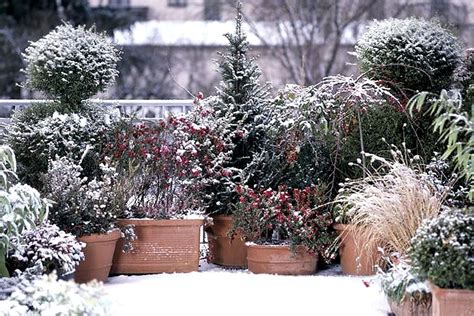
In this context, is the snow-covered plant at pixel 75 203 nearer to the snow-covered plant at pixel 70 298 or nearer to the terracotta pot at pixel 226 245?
the terracotta pot at pixel 226 245

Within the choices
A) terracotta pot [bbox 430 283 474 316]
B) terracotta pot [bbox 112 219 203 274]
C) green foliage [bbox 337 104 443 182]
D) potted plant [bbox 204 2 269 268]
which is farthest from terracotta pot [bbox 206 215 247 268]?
terracotta pot [bbox 430 283 474 316]

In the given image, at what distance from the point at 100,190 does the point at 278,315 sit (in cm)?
178

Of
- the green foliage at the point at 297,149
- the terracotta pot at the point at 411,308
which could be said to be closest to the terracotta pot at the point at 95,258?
the green foliage at the point at 297,149

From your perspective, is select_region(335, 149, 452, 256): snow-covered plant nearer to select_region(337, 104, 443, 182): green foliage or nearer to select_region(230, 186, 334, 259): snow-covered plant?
select_region(230, 186, 334, 259): snow-covered plant

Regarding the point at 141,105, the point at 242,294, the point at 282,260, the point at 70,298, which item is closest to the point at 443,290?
the point at 242,294

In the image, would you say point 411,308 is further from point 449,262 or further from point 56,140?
point 56,140

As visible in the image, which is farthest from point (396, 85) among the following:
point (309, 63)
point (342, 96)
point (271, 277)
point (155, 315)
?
point (309, 63)

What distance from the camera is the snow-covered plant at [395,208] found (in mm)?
5035

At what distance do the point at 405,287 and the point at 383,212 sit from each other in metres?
0.93

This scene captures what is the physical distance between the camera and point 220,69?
262 inches

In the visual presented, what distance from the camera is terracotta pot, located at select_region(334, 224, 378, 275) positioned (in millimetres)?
5711

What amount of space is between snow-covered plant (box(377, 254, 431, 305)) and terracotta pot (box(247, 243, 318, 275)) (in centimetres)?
141

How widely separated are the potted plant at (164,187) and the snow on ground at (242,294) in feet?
0.59

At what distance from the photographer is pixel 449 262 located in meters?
3.86
